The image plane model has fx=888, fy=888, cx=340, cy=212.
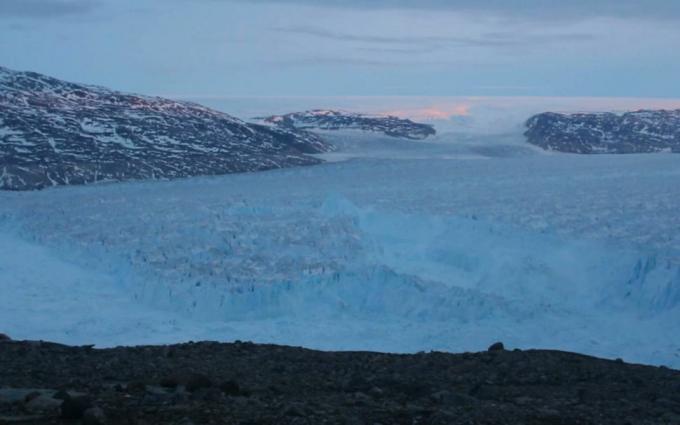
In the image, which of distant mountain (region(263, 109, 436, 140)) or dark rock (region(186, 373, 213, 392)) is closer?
dark rock (region(186, 373, 213, 392))

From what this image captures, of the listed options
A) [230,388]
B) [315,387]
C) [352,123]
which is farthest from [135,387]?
[352,123]

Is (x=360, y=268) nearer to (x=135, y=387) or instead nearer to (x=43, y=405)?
(x=135, y=387)

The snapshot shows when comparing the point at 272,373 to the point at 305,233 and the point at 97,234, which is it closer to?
the point at 305,233

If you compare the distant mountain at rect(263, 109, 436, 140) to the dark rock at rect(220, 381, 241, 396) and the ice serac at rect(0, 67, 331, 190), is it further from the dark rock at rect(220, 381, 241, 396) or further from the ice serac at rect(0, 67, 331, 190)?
the dark rock at rect(220, 381, 241, 396)

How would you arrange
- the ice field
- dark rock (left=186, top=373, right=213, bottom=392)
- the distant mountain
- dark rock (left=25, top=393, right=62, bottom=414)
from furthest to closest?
the distant mountain → the ice field → dark rock (left=186, top=373, right=213, bottom=392) → dark rock (left=25, top=393, right=62, bottom=414)

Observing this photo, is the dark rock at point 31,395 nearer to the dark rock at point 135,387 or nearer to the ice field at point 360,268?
the dark rock at point 135,387

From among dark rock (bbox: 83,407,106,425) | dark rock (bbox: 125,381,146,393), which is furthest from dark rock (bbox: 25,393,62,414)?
dark rock (bbox: 125,381,146,393)

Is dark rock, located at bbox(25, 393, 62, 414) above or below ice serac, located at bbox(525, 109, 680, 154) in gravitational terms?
below

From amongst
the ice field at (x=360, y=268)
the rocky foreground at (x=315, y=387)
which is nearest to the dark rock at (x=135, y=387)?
the rocky foreground at (x=315, y=387)
